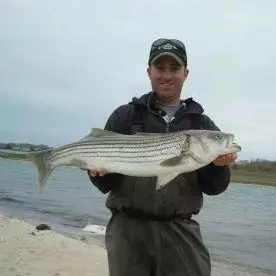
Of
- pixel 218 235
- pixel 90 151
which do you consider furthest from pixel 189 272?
pixel 218 235

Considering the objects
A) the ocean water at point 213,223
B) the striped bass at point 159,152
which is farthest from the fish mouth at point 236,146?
the ocean water at point 213,223

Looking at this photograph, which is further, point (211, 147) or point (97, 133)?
point (97, 133)

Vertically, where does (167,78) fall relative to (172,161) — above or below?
above

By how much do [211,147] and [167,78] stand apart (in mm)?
977

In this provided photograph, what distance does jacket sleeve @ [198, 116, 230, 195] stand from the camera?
499cm

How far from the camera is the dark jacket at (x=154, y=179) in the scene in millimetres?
4914

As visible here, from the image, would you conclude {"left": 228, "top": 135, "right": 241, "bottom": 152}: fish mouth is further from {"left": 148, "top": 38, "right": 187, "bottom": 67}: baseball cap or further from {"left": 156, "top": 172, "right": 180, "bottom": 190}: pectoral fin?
{"left": 148, "top": 38, "right": 187, "bottom": 67}: baseball cap

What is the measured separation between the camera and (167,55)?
209 inches

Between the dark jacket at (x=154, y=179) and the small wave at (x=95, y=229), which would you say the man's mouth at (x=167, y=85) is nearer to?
the dark jacket at (x=154, y=179)

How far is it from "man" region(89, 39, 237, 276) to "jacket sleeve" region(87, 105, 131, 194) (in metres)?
0.01

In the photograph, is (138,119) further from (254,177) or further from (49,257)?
(254,177)

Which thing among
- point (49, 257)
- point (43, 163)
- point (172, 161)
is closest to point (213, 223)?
point (49, 257)

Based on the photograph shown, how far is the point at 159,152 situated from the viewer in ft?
16.0

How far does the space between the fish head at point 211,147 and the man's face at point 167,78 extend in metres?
0.75
